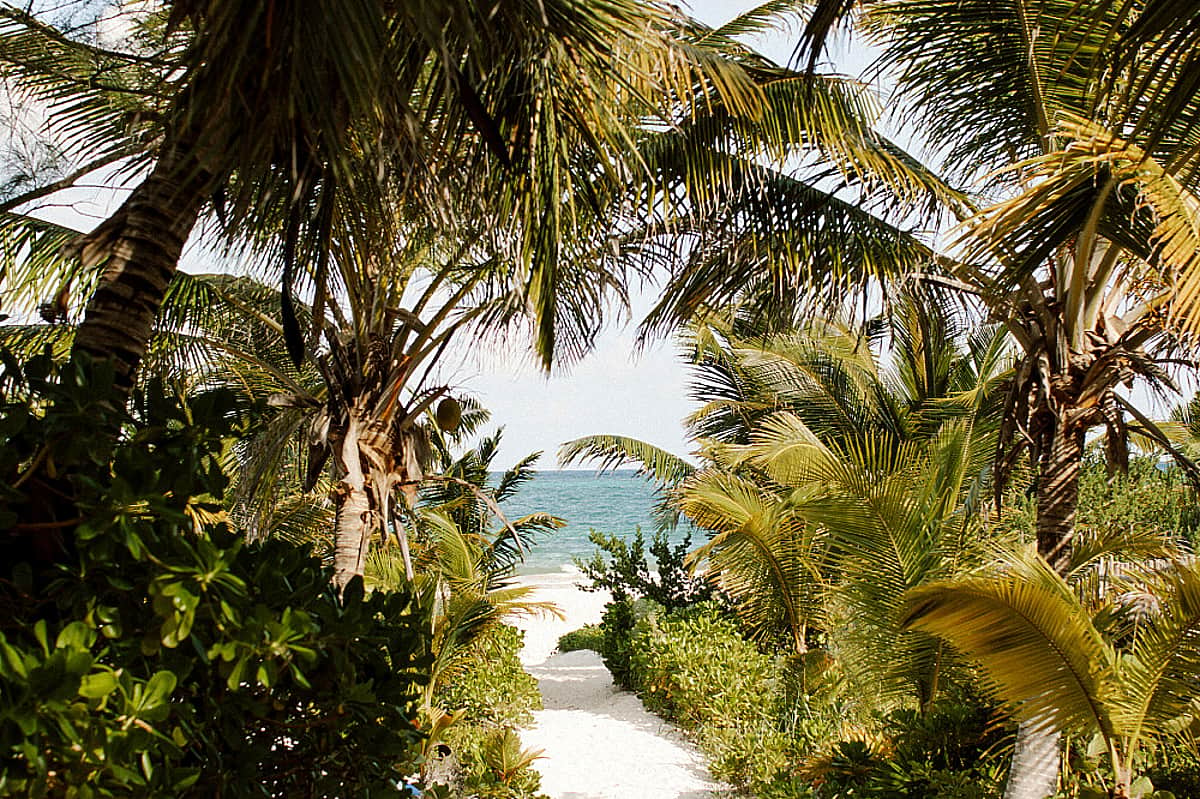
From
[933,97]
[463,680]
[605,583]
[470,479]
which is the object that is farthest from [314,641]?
[605,583]

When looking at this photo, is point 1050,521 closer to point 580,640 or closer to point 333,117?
point 333,117

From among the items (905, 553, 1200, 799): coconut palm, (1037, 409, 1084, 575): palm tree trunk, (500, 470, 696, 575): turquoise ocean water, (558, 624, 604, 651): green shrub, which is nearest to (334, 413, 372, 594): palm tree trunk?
(905, 553, 1200, 799): coconut palm

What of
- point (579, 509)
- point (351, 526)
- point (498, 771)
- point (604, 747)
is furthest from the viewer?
point (579, 509)

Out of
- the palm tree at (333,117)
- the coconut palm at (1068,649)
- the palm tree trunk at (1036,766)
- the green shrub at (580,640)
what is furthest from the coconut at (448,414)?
the green shrub at (580,640)

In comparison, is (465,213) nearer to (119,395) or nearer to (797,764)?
(119,395)

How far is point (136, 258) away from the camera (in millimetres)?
2246

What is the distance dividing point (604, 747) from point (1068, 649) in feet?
18.2

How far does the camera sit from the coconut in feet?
17.6

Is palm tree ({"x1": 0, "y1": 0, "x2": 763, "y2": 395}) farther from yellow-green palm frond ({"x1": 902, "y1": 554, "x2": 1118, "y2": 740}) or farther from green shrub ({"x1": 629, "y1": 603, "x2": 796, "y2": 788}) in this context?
green shrub ({"x1": 629, "y1": 603, "x2": 796, "y2": 788})

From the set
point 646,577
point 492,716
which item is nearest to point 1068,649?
point 492,716

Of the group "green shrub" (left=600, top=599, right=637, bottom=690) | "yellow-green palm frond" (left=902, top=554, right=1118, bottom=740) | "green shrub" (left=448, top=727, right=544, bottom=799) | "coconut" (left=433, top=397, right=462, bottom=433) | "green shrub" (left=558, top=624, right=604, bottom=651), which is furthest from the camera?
"green shrub" (left=558, top=624, right=604, bottom=651)

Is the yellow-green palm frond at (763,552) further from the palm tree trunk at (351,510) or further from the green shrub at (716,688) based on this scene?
the palm tree trunk at (351,510)

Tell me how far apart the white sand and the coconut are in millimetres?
3563

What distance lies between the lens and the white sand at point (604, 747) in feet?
23.5
